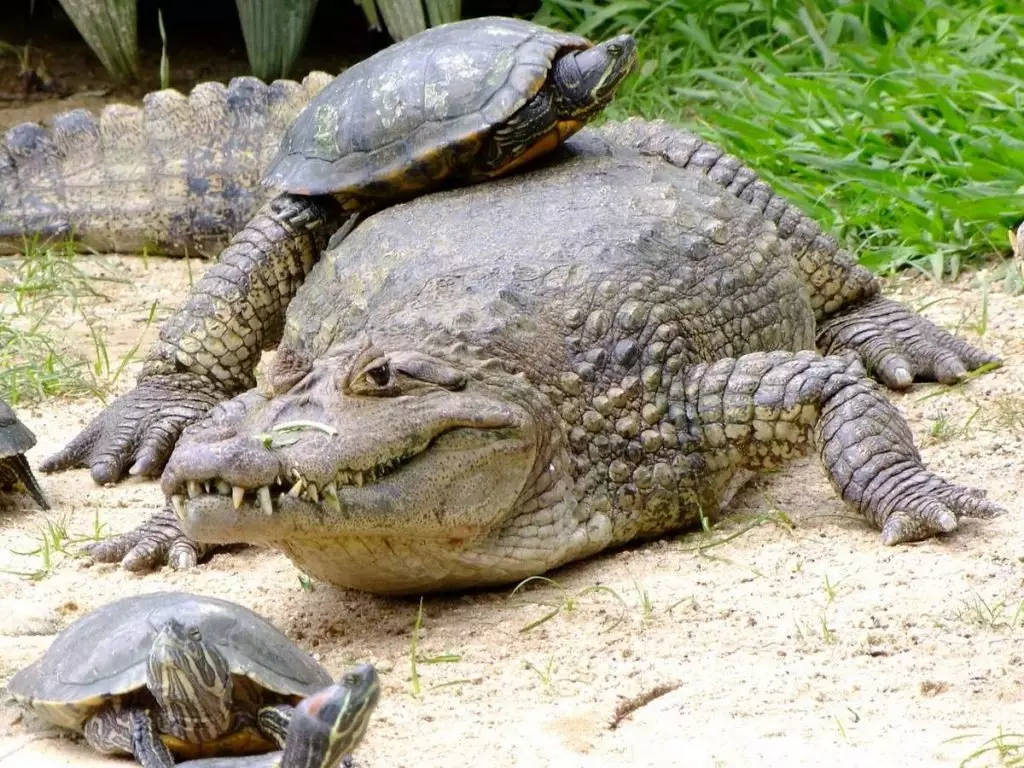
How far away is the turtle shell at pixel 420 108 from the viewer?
571 cm

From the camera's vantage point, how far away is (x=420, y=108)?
5.79 metres

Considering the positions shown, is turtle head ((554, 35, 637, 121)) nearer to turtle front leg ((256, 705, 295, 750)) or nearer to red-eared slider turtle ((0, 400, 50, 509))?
red-eared slider turtle ((0, 400, 50, 509))

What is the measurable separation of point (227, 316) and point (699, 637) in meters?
2.72

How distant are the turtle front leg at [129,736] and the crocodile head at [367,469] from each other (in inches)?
26.6

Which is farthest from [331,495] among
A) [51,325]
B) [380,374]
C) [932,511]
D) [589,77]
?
[51,325]

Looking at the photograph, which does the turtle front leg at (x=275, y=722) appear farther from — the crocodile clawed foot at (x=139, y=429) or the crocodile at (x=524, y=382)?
the crocodile clawed foot at (x=139, y=429)

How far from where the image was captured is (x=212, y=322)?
625 centimetres

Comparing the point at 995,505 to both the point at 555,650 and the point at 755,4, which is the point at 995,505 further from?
the point at 755,4

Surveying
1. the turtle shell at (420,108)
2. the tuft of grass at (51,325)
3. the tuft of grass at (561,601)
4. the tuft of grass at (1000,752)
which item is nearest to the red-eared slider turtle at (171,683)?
the tuft of grass at (561,601)

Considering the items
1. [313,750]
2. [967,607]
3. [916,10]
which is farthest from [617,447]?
[916,10]

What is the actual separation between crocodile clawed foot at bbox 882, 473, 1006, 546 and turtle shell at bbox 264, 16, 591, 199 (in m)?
1.88

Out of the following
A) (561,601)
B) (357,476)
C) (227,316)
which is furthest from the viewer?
(227,316)

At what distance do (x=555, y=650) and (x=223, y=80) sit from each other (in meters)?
6.75

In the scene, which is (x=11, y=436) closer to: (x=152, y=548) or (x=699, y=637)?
(x=152, y=548)
